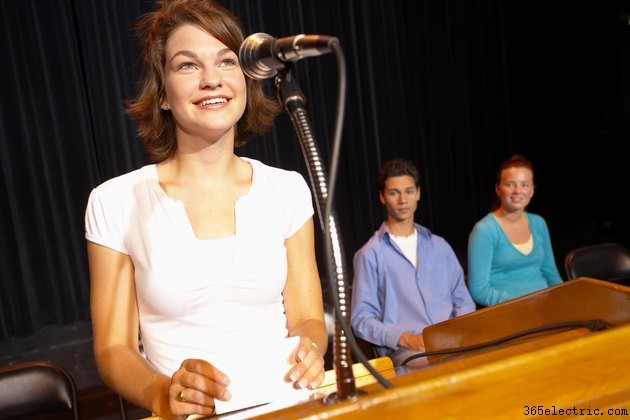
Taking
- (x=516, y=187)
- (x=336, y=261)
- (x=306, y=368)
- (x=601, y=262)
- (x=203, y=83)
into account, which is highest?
(x=203, y=83)

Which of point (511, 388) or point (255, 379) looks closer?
point (511, 388)

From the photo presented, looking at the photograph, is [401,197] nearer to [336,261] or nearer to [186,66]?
[186,66]

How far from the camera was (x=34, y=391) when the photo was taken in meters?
2.19

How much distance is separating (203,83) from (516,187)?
7.88 ft

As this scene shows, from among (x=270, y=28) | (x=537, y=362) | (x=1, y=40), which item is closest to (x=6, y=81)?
(x=1, y=40)

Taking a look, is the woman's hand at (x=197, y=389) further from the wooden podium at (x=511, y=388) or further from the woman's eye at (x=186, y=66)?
the woman's eye at (x=186, y=66)

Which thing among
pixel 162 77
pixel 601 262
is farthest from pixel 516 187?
pixel 162 77

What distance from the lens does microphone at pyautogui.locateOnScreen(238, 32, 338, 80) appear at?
870 millimetres

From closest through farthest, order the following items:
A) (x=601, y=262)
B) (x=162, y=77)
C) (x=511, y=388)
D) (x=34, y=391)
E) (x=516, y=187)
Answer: (x=511, y=388), (x=162, y=77), (x=34, y=391), (x=601, y=262), (x=516, y=187)

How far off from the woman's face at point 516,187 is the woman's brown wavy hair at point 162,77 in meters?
2.03

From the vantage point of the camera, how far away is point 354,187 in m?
6.44

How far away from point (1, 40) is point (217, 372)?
5.03m

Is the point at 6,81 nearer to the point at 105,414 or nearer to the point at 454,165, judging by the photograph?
the point at 105,414

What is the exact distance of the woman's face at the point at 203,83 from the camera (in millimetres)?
1417
